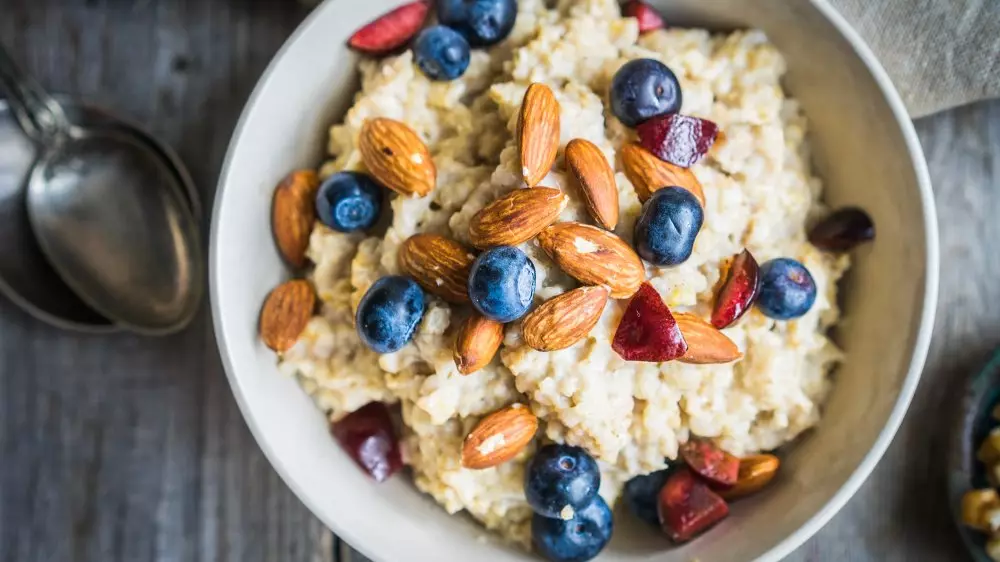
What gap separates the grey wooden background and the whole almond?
24.5 inches

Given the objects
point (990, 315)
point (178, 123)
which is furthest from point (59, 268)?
point (990, 315)

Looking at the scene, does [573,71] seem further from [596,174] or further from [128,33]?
[128,33]

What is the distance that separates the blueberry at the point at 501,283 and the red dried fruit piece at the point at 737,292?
0.30 metres

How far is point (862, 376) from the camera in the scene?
1.39 m

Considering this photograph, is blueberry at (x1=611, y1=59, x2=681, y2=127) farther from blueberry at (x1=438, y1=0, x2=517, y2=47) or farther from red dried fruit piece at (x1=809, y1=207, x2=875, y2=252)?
red dried fruit piece at (x1=809, y1=207, x2=875, y2=252)

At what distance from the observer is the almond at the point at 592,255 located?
3.96ft

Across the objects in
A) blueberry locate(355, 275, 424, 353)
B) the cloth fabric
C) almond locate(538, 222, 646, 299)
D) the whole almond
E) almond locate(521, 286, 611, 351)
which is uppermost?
the cloth fabric

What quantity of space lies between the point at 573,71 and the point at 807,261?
0.48m

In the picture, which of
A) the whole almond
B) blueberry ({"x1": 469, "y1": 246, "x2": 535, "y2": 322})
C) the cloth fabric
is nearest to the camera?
blueberry ({"x1": 469, "y1": 246, "x2": 535, "y2": 322})

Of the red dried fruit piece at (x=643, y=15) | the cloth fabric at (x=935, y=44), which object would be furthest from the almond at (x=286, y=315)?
the cloth fabric at (x=935, y=44)

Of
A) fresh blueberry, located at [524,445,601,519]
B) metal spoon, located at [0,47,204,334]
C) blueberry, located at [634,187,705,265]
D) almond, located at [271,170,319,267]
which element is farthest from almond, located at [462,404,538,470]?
metal spoon, located at [0,47,204,334]

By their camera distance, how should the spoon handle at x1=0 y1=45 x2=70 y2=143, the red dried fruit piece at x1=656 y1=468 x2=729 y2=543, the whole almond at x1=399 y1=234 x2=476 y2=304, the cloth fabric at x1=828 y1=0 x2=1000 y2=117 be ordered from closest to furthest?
the whole almond at x1=399 y1=234 x2=476 y2=304
the red dried fruit piece at x1=656 y1=468 x2=729 y2=543
the cloth fabric at x1=828 y1=0 x2=1000 y2=117
the spoon handle at x1=0 y1=45 x2=70 y2=143

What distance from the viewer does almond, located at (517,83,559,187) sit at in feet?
4.02

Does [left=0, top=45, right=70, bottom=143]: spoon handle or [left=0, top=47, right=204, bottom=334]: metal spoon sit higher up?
[left=0, top=45, right=70, bottom=143]: spoon handle
